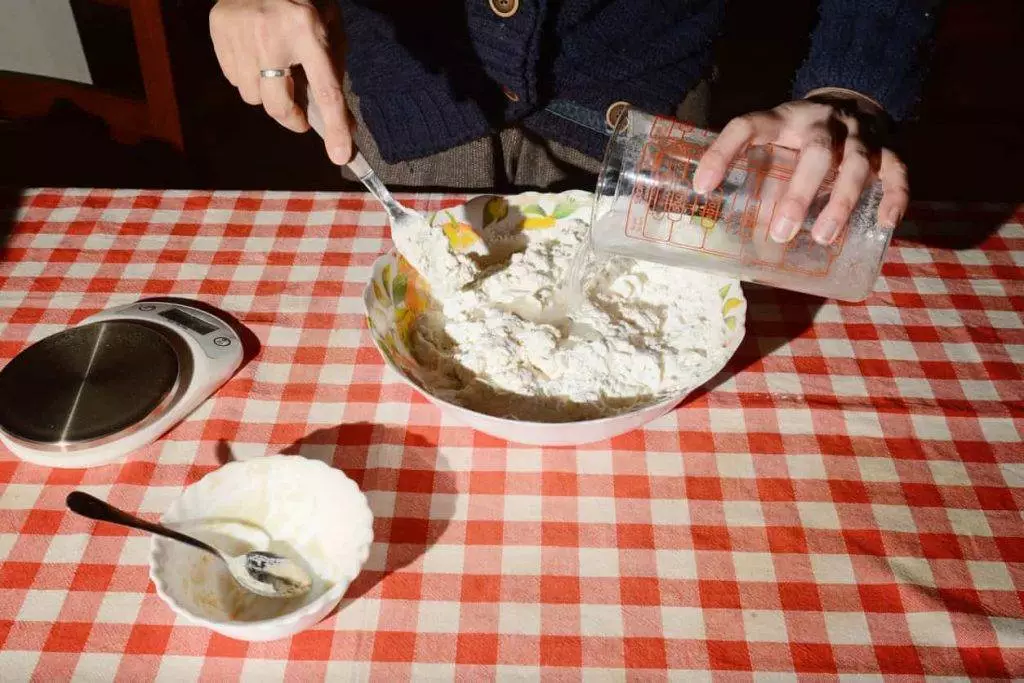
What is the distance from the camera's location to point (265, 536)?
34.5 inches

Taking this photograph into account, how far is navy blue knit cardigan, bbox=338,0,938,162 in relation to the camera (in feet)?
4.44

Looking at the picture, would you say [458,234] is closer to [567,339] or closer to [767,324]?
[567,339]

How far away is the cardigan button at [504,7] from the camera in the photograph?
125cm

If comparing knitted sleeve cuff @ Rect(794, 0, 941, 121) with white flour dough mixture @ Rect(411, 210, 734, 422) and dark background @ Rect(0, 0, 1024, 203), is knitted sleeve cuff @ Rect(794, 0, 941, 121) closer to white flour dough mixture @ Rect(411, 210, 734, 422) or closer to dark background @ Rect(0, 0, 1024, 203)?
white flour dough mixture @ Rect(411, 210, 734, 422)

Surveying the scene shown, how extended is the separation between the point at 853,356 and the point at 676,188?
432mm

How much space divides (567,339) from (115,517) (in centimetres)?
59

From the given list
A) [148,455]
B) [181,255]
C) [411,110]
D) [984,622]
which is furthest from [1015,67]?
[148,455]

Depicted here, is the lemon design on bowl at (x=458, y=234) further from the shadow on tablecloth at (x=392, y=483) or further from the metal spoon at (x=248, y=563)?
the metal spoon at (x=248, y=563)

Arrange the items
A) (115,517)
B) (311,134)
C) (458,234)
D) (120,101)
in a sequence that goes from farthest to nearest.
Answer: (311,134)
(120,101)
(458,234)
(115,517)

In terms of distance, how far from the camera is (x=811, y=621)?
88 cm

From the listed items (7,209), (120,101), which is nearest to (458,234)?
(7,209)

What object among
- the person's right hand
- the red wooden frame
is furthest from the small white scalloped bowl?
the red wooden frame

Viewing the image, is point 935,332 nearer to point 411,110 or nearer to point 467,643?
point 467,643

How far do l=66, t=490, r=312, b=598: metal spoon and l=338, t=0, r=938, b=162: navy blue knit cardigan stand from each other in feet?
2.82
